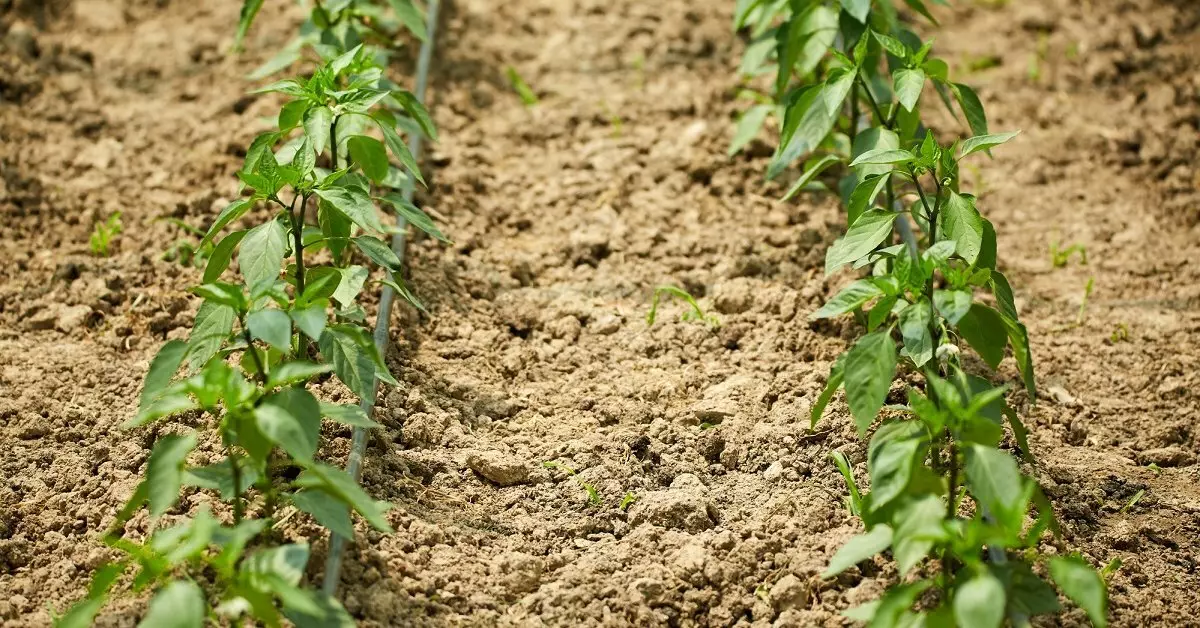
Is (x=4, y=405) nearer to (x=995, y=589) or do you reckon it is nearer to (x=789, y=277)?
(x=789, y=277)

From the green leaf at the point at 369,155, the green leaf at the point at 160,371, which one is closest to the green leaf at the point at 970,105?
the green leaf at the point at 369,155

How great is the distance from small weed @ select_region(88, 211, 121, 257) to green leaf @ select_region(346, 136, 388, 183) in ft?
3.18

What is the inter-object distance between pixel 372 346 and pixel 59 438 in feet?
3.21

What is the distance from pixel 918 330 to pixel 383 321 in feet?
4.59

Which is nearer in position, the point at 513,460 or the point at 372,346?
the point at 372,346

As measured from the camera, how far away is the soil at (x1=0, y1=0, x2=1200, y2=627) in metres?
2.73

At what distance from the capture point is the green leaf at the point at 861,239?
2.83m

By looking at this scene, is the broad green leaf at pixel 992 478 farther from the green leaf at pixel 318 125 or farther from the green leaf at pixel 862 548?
the green leaf at pixel 318 125

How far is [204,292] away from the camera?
8.13 ft

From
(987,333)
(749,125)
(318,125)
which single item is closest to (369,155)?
(318,125)

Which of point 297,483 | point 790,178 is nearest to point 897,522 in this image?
point 297,483

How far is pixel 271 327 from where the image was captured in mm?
2387

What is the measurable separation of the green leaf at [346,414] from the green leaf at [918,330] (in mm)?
1142

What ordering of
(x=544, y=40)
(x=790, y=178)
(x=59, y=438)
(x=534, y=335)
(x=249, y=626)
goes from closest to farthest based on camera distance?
1. (x=249, y=626)
2. (x=59, y=438)
3. (x=534, y=335)
4. (x=790, y=178)
5. (x=544, y=40)
